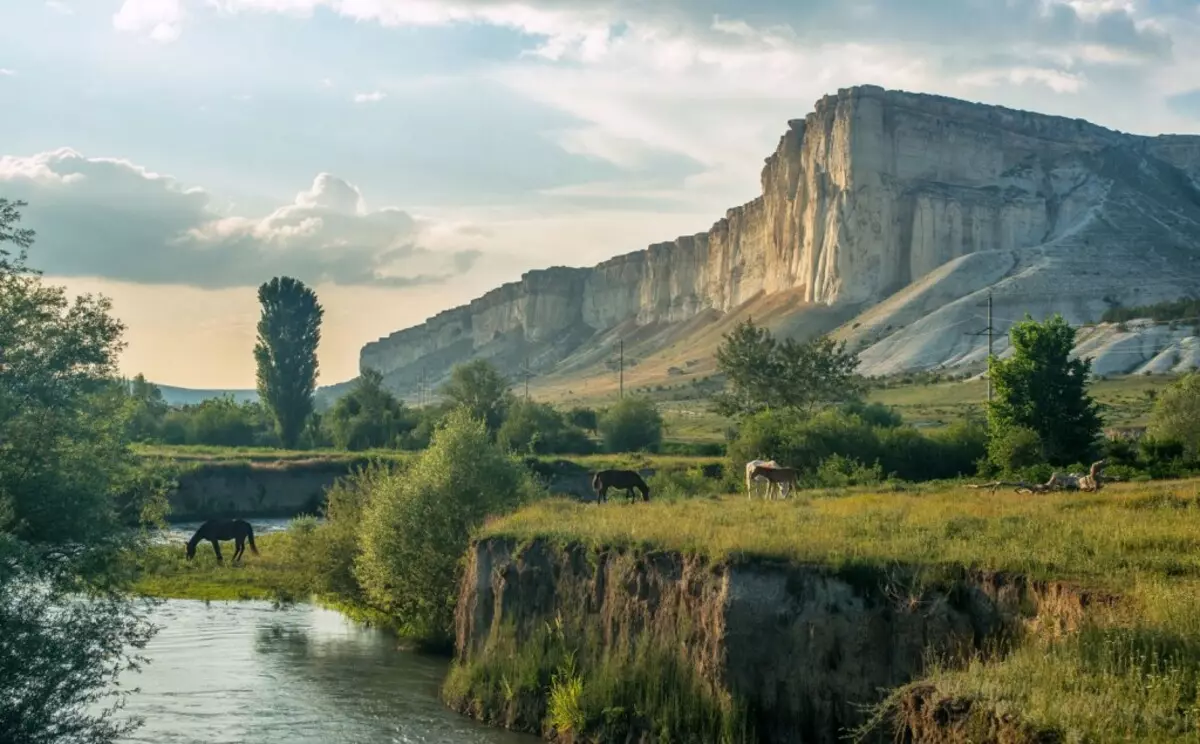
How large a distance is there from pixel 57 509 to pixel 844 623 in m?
11.9

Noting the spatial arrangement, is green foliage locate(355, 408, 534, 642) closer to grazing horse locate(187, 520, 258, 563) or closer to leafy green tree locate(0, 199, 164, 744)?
leafy green tree locate(0, 199, 164, 744)

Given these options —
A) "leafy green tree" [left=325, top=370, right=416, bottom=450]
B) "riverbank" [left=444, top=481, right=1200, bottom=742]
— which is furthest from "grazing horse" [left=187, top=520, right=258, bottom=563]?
"leafy green tree" [left=325, top=370, right=416, bottom=450]

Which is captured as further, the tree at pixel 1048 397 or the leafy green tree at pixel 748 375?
the leafy green tree at pixel 748 375

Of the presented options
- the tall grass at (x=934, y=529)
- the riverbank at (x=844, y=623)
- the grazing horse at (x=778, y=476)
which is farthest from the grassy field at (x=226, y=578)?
the riverbank at (x=844, y=623)

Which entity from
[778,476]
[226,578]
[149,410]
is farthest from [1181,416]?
[149,410]

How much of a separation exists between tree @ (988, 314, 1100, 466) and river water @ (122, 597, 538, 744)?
2596 cm

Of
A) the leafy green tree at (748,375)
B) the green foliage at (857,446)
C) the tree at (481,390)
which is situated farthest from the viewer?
the tree at (481,390)

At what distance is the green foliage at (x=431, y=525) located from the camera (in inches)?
1177

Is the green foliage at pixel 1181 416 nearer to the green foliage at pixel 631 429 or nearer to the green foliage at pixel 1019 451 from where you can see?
the green foliage at pixel 1019 451

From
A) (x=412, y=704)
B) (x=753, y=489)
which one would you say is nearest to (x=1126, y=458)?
(x=753, y=489)

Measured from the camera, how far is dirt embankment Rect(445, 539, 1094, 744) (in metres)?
17.6

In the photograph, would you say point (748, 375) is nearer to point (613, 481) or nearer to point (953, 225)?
point (613, 481)

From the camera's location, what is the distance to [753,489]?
116 ft

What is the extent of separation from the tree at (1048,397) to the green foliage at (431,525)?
2325cm
